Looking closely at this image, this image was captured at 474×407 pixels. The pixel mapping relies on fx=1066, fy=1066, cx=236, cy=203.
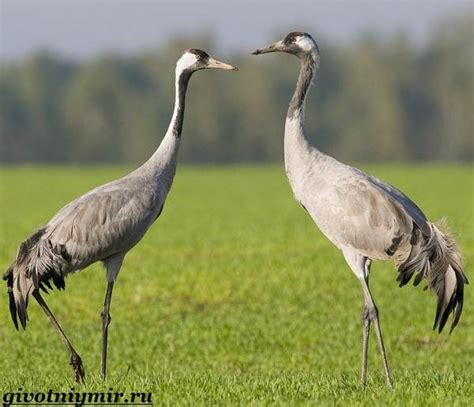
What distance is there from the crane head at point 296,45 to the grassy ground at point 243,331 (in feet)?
9.69

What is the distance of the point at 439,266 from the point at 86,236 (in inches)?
120

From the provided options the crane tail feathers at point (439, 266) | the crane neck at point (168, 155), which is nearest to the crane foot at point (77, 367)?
the crane neck at point (168, 155)

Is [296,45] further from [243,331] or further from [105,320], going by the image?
[243,331]

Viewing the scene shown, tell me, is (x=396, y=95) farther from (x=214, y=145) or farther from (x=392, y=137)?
(x=214, y=145)

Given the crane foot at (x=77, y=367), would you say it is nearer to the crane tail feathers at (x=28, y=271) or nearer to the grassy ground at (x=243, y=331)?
the grassy ground at (x=243, y=331)

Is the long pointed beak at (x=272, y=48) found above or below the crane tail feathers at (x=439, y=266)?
above

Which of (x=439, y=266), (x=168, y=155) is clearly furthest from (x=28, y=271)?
(x=439, y=266)

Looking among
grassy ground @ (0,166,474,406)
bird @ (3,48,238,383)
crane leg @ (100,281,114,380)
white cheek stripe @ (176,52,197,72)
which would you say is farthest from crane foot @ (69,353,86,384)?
white cheek stripe @ (176,52,197,72)

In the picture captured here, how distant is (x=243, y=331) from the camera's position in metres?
13.5

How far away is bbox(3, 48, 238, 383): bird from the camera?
9117 mm

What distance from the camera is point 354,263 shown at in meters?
9.15

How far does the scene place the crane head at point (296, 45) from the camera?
969cm

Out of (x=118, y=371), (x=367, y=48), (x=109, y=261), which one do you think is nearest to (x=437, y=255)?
(x=109, y=261)

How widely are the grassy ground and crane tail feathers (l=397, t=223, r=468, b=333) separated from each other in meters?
0.70
